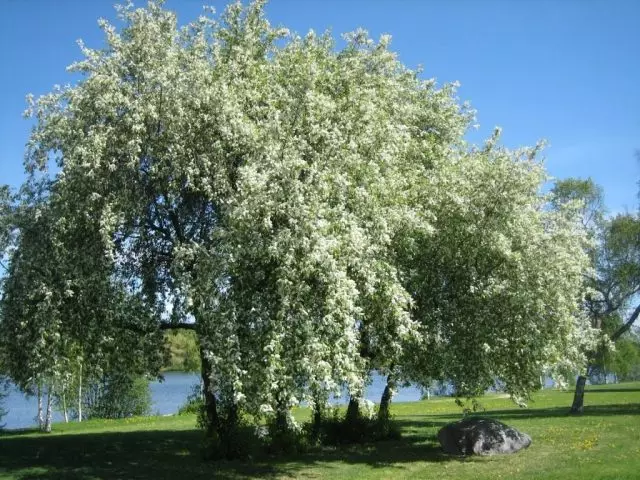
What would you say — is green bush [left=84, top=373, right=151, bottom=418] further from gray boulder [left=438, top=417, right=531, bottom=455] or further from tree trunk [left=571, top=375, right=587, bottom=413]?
tree trunk [left=571, top=375, right=587, bottom=413]

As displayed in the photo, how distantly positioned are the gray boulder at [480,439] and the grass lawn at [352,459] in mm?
655

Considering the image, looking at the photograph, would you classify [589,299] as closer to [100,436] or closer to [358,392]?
[358,392]

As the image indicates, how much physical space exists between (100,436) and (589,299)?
33.3 metres

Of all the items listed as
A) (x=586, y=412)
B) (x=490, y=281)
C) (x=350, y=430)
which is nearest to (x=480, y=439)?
(x=350, y=430)

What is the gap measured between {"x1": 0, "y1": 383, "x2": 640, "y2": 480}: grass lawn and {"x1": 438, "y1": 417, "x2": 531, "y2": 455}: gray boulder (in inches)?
25.8

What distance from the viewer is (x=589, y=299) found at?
141 ft

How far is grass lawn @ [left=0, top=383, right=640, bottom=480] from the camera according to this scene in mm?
Result: 20875

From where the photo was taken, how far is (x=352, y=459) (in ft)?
80.6

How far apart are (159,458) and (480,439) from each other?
13.2 m

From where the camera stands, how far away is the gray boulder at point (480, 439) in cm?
2486

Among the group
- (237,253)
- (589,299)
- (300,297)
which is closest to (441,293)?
(300,297)

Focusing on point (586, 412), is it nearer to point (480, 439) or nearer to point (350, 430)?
point (480, 439)

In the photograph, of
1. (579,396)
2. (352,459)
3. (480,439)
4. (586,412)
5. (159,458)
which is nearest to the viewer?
(159,458)

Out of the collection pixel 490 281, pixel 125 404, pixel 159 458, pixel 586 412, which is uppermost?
pixel 490 281
